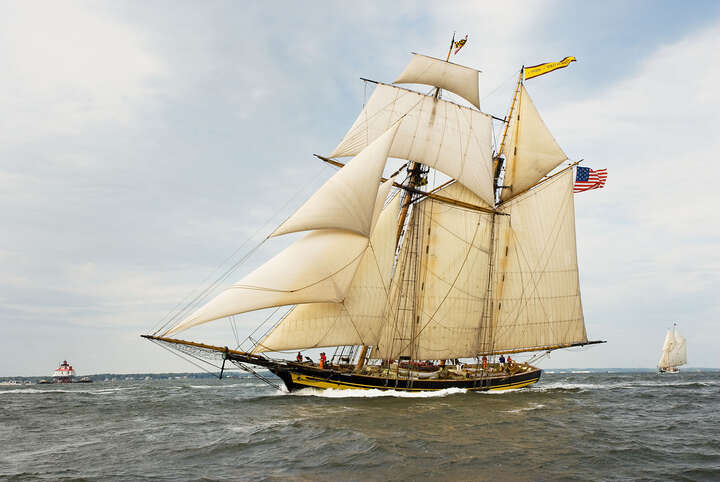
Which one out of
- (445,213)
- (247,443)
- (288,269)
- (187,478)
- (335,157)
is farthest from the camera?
(445,213)

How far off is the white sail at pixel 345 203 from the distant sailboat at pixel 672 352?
96.6 meters

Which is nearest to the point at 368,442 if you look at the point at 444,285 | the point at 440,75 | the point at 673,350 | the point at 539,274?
the point at 444,285

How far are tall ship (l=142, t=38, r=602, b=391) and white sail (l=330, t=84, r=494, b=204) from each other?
0.09m

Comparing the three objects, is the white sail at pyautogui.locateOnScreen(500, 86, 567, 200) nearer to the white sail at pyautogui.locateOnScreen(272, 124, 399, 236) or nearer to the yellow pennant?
the yellow pennant

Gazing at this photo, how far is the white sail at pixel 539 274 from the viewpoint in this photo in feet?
133

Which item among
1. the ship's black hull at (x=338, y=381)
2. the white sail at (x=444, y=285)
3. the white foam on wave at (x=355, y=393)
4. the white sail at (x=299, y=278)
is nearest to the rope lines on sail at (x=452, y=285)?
the white sail at (x=444, y=285)

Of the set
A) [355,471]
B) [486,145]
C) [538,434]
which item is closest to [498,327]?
[486,145]

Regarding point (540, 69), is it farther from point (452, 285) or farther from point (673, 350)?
point (673, 350)

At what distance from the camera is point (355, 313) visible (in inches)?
1243

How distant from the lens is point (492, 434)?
18938 millimetres

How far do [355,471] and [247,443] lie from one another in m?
5.36

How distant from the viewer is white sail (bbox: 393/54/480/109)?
4203 cm

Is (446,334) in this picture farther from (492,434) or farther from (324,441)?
(324,441)

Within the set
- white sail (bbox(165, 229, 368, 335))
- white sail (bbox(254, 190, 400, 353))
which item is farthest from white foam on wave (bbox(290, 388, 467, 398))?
white sail (bbox(165, 229, 368, 335))
